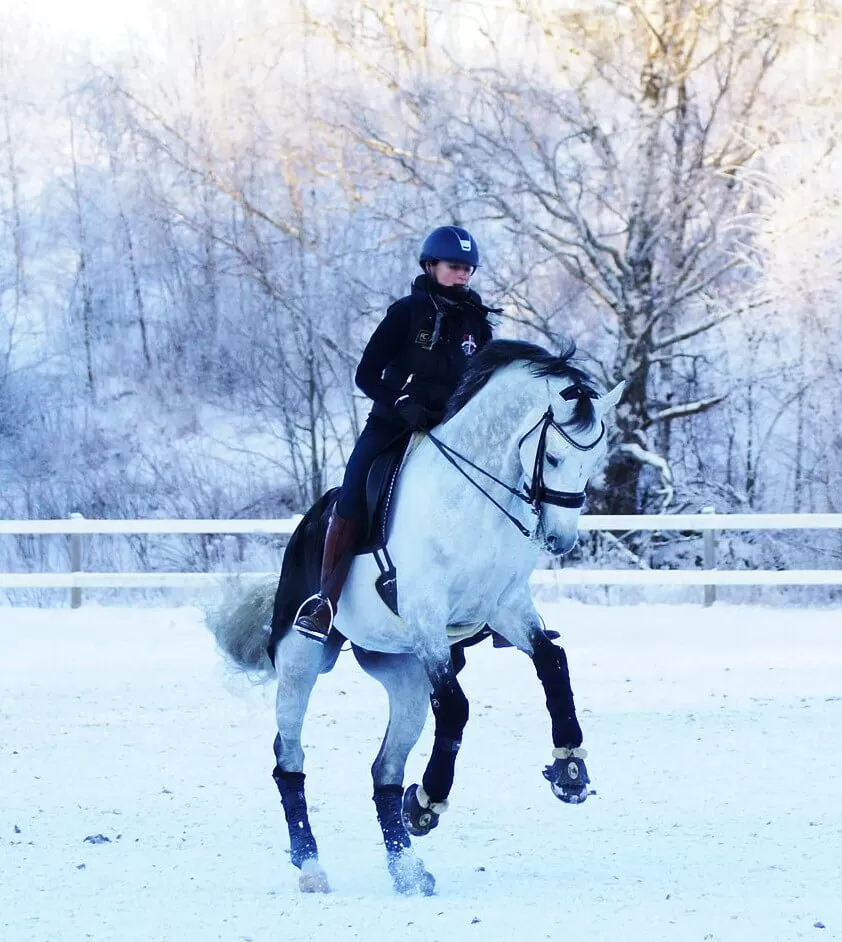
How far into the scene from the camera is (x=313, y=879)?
208 inches

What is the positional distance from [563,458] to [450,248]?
1.12m

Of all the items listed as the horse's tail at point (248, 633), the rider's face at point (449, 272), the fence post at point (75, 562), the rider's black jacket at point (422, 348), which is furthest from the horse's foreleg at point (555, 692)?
the fence post at point (75, 562)

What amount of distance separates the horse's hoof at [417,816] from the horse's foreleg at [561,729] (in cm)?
51

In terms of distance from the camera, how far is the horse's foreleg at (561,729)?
4.90m

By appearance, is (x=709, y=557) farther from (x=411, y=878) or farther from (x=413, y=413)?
(x=411, y=878)

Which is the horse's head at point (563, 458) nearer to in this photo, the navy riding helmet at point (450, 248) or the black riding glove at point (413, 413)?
the black riding glove at point (413, 413)

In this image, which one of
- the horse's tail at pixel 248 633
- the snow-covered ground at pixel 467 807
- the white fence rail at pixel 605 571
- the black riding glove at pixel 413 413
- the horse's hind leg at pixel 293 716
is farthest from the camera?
the white fence rail at pixel 605 571

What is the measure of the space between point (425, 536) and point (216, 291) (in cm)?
2349

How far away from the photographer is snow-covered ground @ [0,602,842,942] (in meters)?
4.73

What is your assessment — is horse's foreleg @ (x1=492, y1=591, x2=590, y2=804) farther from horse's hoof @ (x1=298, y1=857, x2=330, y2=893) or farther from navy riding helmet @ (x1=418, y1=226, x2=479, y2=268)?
navy riding helmet @ (x1=418, y1=226, x2=479, y2=268)

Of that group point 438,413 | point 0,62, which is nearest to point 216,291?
point 0,62

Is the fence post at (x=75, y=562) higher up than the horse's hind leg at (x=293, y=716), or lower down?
lower down

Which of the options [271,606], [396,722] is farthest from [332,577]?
[271,606]

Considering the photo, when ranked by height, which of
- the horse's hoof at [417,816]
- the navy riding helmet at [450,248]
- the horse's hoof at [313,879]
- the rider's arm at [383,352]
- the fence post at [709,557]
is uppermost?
the navy riding helmet at [450,248]
